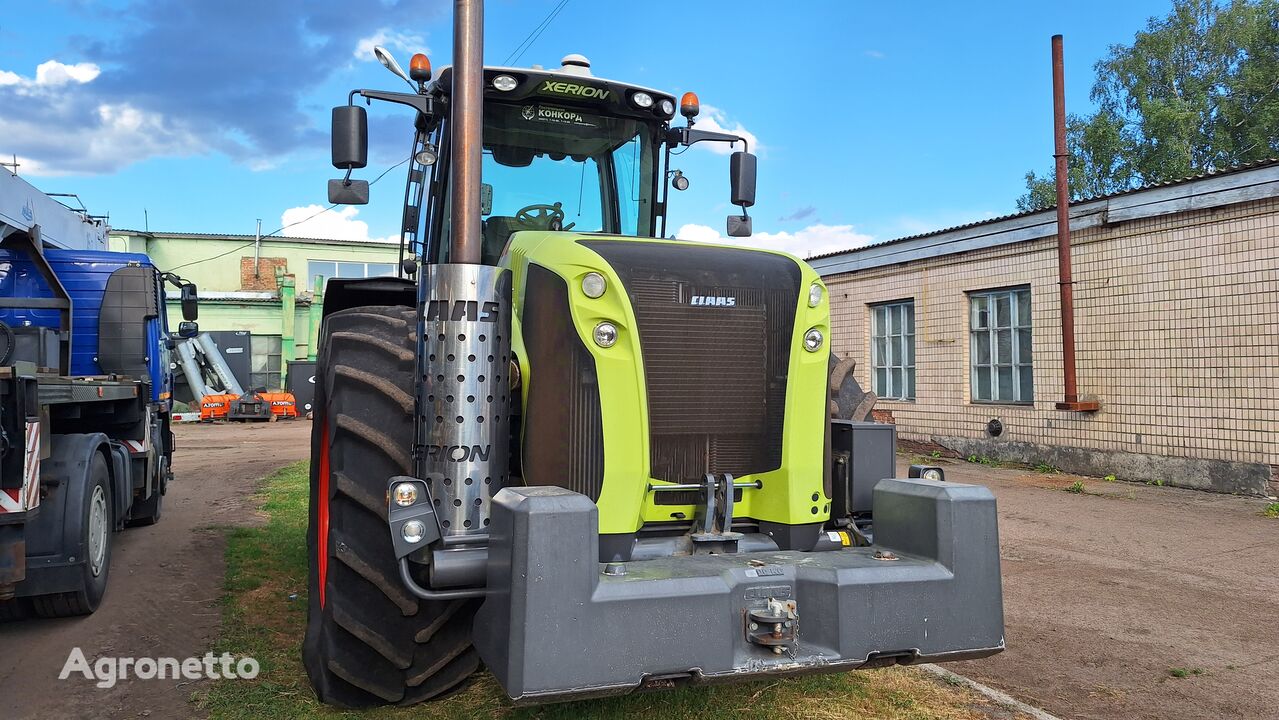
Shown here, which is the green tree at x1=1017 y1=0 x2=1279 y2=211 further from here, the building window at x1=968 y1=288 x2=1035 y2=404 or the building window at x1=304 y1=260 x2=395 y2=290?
the building window at x1=304 y1=260 x2=395 y2=290

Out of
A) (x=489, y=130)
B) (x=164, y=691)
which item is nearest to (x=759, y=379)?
(x=489, y=130)

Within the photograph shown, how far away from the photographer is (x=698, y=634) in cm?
259

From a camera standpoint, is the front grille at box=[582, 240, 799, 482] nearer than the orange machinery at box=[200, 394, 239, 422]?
Yes

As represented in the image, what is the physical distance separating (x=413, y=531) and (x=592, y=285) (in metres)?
1.02

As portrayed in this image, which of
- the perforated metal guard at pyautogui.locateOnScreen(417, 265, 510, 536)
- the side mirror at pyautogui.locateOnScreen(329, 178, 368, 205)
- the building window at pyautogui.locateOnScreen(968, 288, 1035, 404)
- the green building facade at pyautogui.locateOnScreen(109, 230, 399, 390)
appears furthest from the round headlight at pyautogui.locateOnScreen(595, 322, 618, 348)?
the green building facade at pyautogui.locateOnScreen(109, 230, 399, 390)

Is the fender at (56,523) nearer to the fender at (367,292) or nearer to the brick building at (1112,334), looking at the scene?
the fender at (367,292)

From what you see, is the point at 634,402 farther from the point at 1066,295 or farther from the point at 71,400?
the point at 1066,295

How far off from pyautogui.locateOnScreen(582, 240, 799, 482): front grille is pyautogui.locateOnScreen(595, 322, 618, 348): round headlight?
124 mm

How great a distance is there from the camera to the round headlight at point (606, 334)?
305cm

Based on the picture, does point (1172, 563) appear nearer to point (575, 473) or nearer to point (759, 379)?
point (759, 379)

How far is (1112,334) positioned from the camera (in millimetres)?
11062

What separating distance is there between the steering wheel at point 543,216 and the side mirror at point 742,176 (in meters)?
1.12

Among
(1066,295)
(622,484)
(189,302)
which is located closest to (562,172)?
(622,484)

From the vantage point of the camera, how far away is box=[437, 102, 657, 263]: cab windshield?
15.1ft
